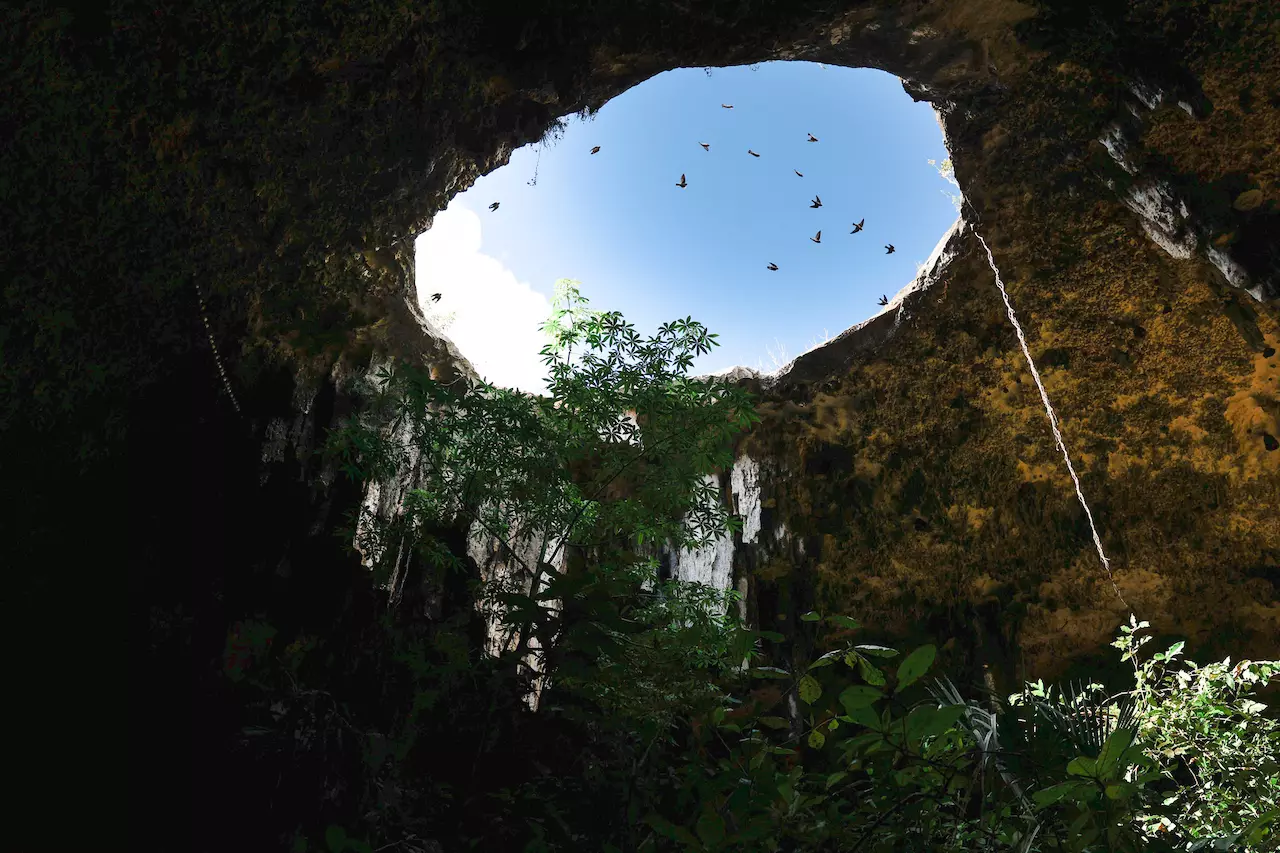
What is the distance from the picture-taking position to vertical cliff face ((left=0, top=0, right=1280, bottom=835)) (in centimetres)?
443

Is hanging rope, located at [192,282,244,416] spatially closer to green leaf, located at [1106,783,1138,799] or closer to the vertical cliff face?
the vertical cliff face

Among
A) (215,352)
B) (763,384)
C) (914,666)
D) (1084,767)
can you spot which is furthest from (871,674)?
(763,384)

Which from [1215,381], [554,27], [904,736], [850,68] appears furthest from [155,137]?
[1215,381]

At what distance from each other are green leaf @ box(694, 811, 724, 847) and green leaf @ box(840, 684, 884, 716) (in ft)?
0.88

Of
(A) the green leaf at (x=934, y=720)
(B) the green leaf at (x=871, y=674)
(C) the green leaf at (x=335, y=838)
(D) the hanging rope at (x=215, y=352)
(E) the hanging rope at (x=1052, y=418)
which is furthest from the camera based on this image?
(E) the hanging rope at (x=1052, y=418)

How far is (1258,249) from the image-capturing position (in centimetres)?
444

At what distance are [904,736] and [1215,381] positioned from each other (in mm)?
6374

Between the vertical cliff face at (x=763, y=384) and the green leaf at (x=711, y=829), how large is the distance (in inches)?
181

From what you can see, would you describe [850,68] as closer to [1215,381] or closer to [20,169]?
[1215,381]

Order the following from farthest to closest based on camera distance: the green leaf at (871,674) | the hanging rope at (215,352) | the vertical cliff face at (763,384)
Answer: the hanging rope at (215,352), the vertical cliff face at (763,384), the green leaf at (871,674)

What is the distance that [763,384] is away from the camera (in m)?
6.81

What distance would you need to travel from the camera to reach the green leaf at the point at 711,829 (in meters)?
1.02

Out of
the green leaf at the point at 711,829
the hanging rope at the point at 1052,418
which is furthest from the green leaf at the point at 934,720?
the hanging rope at the point at 1052,418

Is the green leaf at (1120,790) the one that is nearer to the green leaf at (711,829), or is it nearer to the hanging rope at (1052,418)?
the green leaf at (711,829)
